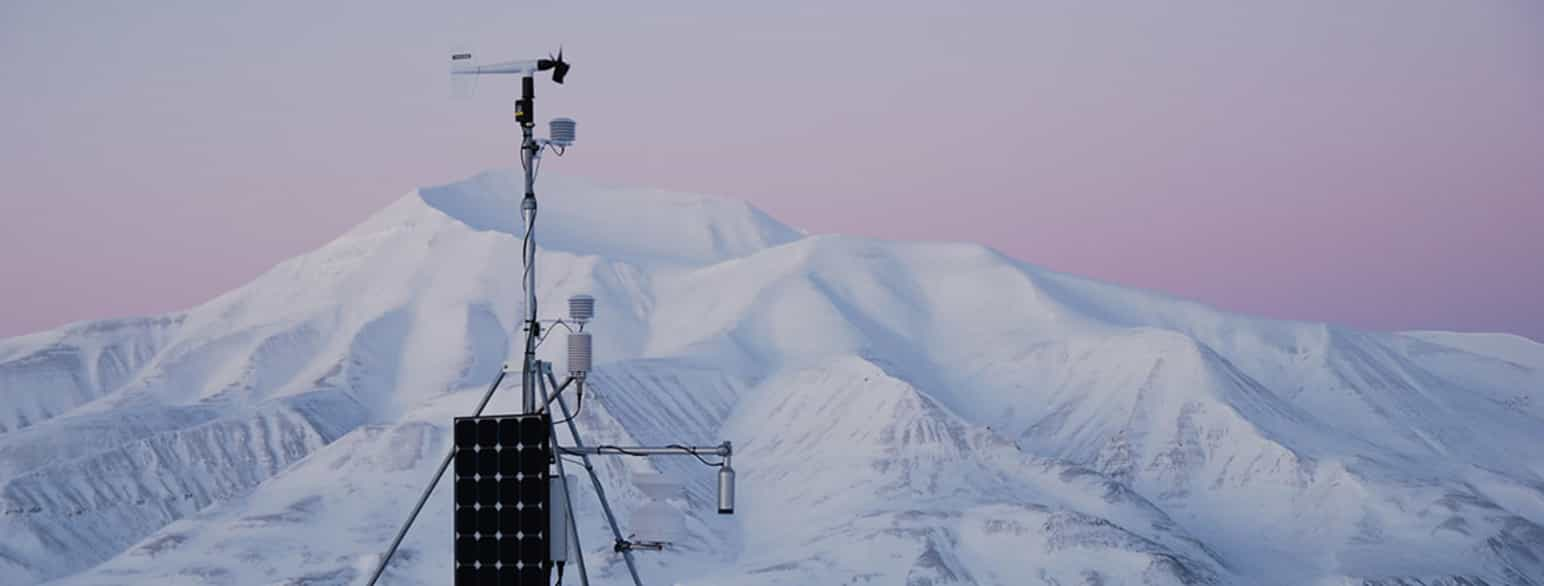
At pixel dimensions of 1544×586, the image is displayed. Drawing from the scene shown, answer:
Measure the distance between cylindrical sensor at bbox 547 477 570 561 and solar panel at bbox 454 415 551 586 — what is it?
156mm

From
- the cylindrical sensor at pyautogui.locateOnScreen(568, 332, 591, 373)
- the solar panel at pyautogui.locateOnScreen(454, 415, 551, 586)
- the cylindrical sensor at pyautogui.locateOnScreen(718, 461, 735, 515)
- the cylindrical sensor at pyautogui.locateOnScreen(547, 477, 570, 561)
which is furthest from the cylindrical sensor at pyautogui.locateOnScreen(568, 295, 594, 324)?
the cylindrical sensor at pyautogui.locateOnScreen(718, 461, 735, 515)

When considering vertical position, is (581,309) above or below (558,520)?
above

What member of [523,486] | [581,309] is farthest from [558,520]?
[581,309]

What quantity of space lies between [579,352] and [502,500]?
275 centimetres

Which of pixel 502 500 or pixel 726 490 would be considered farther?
pixel 502 500

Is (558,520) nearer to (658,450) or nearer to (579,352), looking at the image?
(658,450)

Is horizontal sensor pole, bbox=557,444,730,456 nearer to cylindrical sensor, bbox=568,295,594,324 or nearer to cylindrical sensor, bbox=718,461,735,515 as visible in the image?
cylindrical sensor, bbox=718,461,735,515

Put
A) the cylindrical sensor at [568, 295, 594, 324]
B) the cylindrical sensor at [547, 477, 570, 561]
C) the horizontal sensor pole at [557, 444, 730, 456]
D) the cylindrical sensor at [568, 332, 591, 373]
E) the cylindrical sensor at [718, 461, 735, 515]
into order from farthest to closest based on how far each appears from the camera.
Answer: the cylindrical sensor at [568, 295, 594, 324] < the cylindrical sensor at [568, 332, 591, 373] < the cylindrical sensor at [547, 477, 570, 561] < the cylindrical sensor at [718, 461, 735, 515] < the horizontal sensor pole at [557, 444, 730, 456]

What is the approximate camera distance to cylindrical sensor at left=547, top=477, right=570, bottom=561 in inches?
1300

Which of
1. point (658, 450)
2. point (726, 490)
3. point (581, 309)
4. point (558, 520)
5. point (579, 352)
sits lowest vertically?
point (558, 520)

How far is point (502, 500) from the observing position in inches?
1297

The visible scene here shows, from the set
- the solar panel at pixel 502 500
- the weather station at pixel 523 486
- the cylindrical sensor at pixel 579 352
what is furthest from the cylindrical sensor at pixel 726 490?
the cylindrical sensor at pixel 579 352

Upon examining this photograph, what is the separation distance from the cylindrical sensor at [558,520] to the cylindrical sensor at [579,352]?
6.75 ft

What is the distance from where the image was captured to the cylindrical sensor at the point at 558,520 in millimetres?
33031
